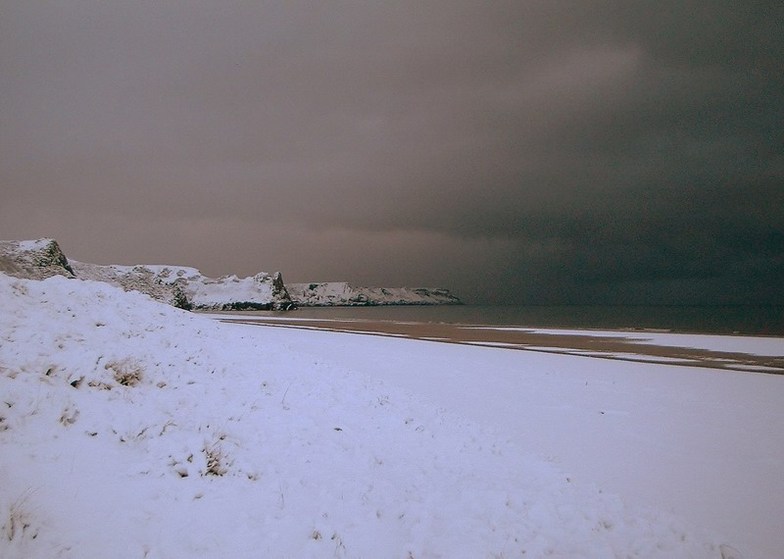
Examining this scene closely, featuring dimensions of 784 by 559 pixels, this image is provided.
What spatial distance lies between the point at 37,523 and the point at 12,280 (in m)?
9.87

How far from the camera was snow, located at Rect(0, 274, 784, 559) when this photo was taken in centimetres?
543

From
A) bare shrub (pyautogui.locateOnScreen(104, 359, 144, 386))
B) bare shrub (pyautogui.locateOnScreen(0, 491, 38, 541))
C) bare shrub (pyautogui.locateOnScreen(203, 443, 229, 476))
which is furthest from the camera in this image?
bare shrub (pyautogui.locateOnScreen(104, 359, 144, 386))

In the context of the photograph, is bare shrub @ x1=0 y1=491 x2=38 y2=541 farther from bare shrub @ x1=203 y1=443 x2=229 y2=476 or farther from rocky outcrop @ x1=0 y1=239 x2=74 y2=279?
rocky outcrop @ x1=0 y1=239 x2=74 y2=279

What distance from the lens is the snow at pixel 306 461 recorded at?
17.8 ft

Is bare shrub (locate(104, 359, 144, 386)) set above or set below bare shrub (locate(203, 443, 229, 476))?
above

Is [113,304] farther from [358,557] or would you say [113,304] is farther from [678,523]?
[678,523]

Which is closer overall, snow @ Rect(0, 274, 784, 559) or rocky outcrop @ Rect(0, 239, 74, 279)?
snow @ Rect(0, 274, 784, 559)

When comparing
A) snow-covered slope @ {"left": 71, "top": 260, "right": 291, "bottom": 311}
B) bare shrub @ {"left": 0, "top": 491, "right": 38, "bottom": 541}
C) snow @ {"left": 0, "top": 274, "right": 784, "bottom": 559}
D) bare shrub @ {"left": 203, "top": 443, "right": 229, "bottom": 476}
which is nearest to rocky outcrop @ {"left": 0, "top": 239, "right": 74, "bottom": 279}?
snow @ {"left": 0, "top": 274, "right": 784, "bottom": 559}

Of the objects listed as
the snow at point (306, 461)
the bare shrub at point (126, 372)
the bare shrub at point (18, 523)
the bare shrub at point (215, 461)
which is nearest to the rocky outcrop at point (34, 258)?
the snow at point (306, 461)

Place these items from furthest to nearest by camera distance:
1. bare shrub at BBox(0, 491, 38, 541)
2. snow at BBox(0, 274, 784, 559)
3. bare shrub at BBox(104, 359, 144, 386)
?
bare shrub at BBox(104, 359, 144, 386) → snow at BBox(0, 274, 784, 559) → bare shrub at BBox(0, 491, 38, 541)

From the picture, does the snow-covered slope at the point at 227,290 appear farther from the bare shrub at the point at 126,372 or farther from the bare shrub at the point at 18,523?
the bare shrub at the point at 18,523

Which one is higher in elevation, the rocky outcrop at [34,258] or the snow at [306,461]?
the rocky outcrop at [34,258]

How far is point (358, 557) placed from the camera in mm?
5594

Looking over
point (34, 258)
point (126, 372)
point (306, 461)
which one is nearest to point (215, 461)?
point (306, 461)
